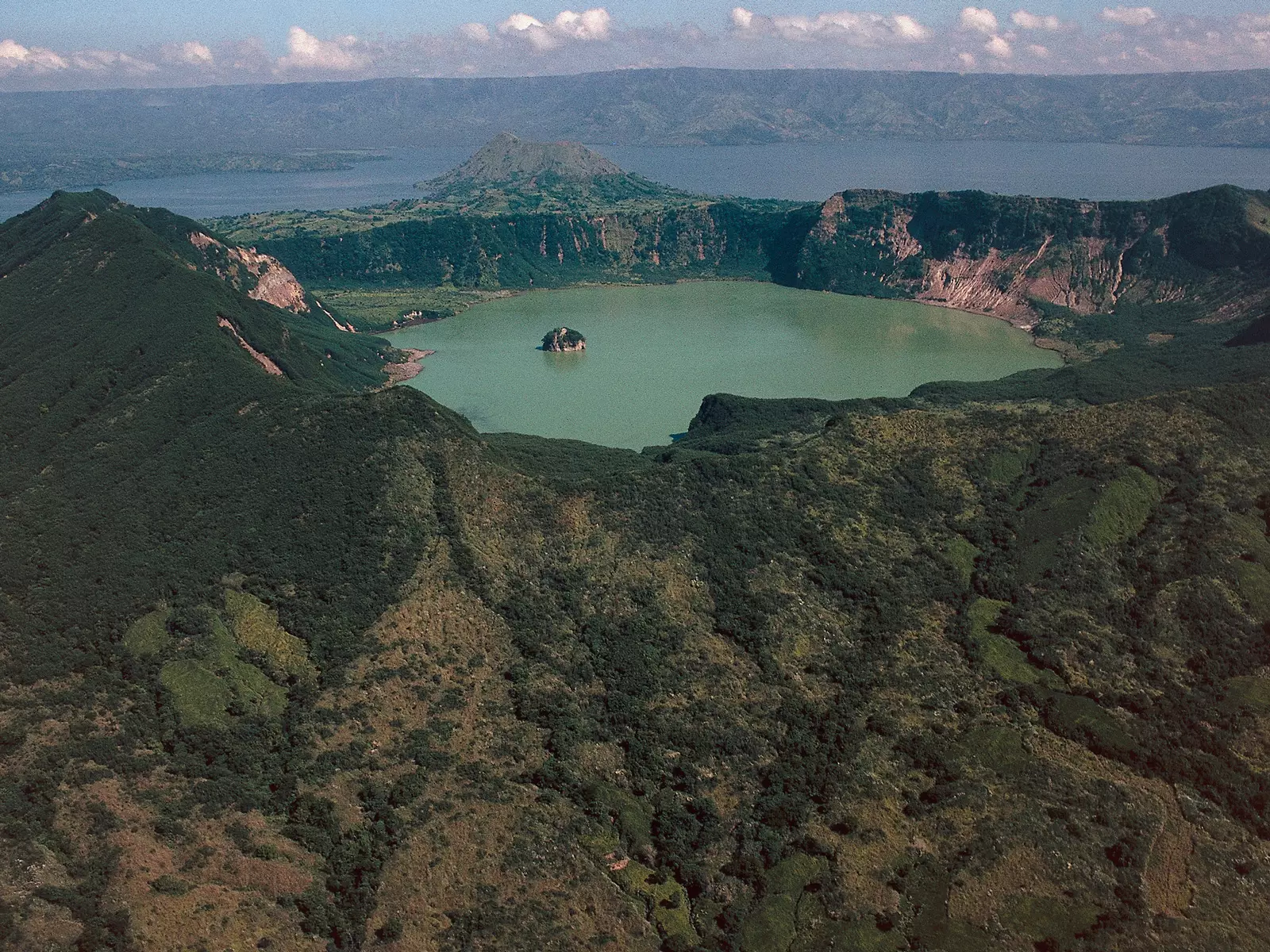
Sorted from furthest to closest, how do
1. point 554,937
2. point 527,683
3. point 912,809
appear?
point 527,683 < point 912,809 < point 554,937

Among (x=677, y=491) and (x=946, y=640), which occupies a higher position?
(x=677, y=491)

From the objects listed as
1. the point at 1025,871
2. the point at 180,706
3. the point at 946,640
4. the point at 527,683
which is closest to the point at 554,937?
the point at 527,683

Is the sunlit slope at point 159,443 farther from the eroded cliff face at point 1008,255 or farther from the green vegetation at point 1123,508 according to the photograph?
the eroded cliff face at point 1008,255

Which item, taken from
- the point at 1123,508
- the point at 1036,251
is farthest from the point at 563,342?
the point at 1123,508

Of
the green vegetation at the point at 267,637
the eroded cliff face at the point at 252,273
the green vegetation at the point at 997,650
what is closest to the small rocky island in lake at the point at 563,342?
the eroded cliff face at the point at 252,273

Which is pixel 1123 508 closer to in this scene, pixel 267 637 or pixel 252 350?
pixel 267 637

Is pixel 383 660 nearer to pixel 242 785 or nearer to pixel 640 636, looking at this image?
pixel 242 785

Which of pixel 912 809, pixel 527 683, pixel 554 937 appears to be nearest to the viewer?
pixel 554 937
